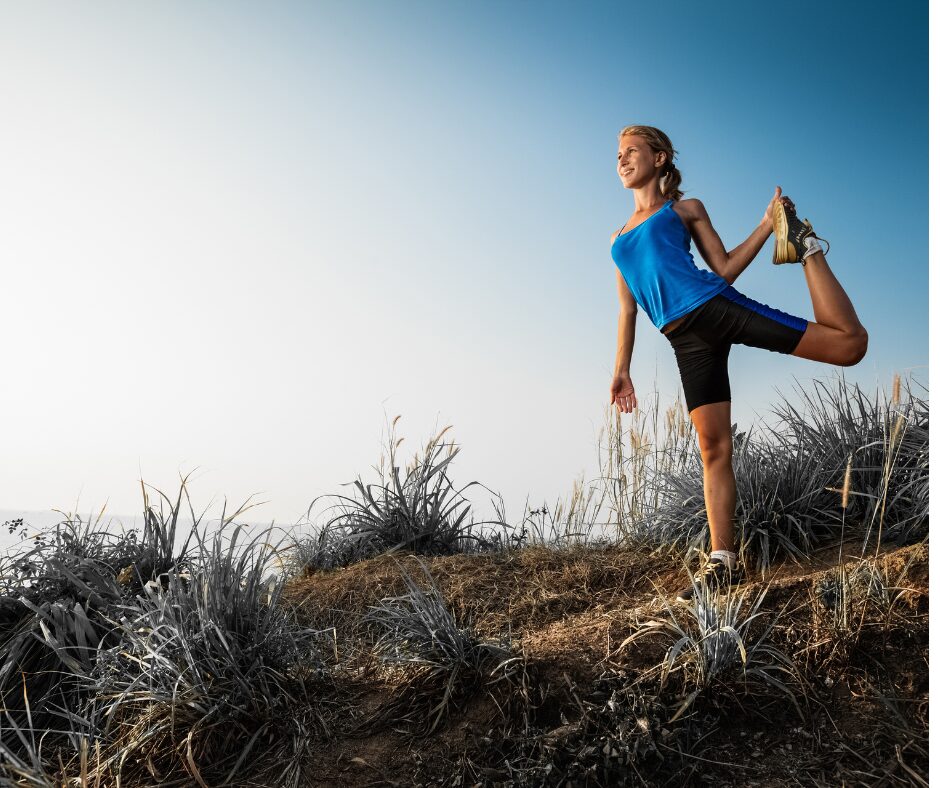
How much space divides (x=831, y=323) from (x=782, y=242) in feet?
1.33

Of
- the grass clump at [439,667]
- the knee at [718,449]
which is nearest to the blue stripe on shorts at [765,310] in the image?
the knee at [718,449]

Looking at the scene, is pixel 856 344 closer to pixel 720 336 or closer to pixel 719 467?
pixel 720 336

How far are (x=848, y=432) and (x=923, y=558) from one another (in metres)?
1.66

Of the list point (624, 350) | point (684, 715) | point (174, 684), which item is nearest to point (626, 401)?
point (624, 350)

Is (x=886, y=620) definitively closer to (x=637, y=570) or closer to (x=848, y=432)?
(x=637, y=570)

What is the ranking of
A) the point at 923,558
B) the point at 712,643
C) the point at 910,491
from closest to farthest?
1. the point at 712,643
2. the point at 923,558
3. the point at 910,491

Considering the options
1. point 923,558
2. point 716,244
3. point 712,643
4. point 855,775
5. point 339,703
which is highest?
point 716,244

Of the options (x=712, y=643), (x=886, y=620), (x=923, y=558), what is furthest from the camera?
(x=923, y=558)

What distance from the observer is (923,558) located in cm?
320

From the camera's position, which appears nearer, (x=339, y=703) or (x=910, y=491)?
(x=339, y=703)

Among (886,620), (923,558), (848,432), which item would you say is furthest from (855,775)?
(848,432)

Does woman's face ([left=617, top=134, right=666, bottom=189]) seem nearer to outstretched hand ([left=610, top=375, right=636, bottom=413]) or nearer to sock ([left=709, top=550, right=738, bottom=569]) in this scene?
outstretched hand ([left=610, top=375, right=636, bottom=413])

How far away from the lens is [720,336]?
3.45 meters

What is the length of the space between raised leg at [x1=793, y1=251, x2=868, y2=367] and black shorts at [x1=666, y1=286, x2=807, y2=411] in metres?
0.07
